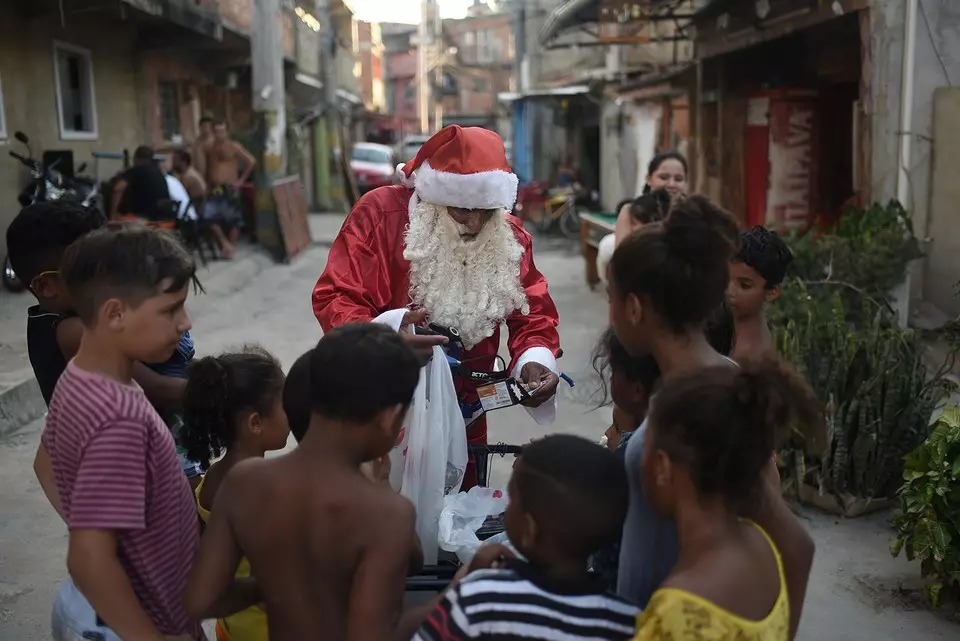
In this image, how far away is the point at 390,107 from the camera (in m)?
61.6

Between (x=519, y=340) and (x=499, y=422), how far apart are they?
288 cm

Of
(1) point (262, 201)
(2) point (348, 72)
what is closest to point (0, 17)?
(1) point (262, 201)

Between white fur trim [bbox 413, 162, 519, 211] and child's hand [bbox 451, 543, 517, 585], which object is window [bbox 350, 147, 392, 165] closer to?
white fur trim [bbox 413, 162, 519, 211]

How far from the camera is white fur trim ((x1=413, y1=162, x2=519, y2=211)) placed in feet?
9.57

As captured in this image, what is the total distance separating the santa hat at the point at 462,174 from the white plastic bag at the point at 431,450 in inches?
22.5

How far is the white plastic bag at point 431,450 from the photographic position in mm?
2490

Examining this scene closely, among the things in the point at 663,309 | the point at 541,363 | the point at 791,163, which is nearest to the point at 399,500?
the point at 663,309

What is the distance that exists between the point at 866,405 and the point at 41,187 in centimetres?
744

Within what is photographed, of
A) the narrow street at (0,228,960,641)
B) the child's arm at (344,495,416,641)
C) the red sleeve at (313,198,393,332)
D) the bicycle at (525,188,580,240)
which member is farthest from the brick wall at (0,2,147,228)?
the child's arm at (344,495,416,641)

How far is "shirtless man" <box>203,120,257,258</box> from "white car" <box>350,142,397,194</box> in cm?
1311

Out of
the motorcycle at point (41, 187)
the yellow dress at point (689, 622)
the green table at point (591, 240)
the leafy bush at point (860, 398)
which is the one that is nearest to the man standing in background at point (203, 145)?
the motorcycle at point (41, 187)

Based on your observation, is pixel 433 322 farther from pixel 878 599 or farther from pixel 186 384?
pixel 878 599

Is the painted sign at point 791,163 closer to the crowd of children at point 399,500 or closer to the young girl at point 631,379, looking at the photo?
the young girl at point 631,379

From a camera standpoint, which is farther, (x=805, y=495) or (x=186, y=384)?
(x=805, y=495)
